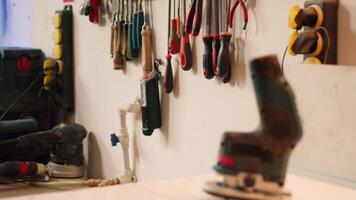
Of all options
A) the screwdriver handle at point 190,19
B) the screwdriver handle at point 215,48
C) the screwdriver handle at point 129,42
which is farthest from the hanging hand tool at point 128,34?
the screwdriver handle at point 215,48

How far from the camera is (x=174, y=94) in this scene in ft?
5.19

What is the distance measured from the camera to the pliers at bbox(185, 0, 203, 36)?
1.41 m

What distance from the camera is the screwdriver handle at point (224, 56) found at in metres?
1.32

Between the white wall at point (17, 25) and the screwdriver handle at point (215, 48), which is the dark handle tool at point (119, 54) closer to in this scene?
the screwdriver handle at point (215, 48)

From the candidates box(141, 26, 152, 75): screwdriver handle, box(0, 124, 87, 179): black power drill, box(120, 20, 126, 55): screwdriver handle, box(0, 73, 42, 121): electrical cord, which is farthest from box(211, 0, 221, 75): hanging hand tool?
box(0, 73, 42, 121): electrical cord

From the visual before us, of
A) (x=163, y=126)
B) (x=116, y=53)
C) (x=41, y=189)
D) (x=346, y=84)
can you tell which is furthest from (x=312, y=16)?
(x=41, y=189)

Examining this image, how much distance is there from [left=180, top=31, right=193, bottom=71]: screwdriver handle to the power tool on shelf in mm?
840

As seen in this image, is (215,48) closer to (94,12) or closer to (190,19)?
(190,19)

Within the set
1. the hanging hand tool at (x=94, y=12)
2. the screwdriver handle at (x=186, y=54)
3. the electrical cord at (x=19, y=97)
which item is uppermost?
the hanging hand tool at (x=94, y=12)

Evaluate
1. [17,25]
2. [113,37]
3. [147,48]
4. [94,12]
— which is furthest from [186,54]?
[17,25]

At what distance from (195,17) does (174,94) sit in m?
0.26

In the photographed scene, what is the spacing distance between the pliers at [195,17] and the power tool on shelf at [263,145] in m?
0.80

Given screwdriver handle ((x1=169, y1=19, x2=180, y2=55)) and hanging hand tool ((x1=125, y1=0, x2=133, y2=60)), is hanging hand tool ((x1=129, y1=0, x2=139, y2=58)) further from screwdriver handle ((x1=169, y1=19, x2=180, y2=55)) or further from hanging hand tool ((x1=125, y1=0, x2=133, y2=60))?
screwdriver handle ((x1=169, y1=19, x2=180, y2=55))

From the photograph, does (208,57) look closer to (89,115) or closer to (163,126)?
(163,126)
